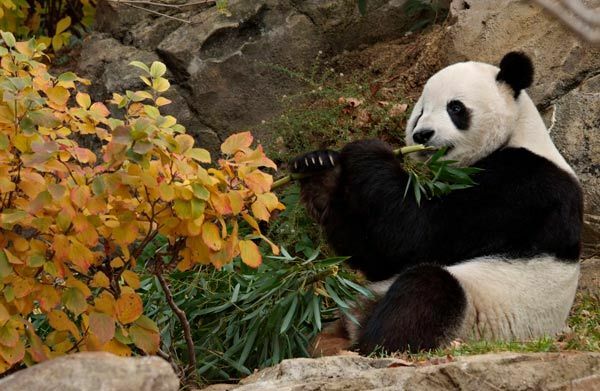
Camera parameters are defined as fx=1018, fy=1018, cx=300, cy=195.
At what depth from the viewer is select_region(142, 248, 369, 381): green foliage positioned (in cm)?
539

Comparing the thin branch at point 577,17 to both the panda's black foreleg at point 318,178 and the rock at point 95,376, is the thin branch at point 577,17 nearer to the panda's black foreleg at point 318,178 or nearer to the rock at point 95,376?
the rock at point 95,376

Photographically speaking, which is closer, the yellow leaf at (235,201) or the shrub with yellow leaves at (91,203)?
the shrub with yellow leaves at (91,203)

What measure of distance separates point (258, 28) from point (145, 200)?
15.0 ft

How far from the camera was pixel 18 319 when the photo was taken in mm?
4164

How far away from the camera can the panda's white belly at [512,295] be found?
5383 mm

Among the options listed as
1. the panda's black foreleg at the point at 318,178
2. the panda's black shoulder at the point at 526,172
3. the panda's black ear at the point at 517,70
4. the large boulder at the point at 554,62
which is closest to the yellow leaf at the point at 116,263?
the panda's black foreleg at the point at 318,178

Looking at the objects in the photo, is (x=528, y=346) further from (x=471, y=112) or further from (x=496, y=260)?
(x=471, y=112)

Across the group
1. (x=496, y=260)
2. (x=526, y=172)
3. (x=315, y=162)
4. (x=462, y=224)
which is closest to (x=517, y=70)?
(x=526, y=172)

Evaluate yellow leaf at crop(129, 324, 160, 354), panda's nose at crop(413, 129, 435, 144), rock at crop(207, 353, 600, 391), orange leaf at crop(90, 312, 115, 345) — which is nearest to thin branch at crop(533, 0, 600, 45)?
rock at crop(207, 353, 600, 391)

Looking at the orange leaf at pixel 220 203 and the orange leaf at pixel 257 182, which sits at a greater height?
the orange leaf at pixel 257 182

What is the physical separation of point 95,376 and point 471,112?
11.2 feet

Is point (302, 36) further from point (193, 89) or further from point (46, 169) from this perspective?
point (46, 169)

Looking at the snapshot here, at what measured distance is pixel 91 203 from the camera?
13.3 feet

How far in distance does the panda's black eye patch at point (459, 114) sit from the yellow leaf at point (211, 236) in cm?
195
